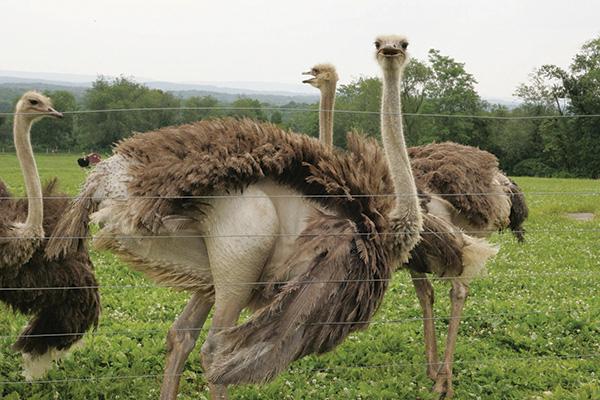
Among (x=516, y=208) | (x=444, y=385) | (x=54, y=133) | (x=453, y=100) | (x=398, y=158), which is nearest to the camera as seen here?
(x=398, y=158)

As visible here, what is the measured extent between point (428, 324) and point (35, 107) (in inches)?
116

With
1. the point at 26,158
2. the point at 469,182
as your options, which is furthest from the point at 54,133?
the point at 469,182

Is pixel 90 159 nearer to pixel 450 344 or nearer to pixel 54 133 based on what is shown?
pixel 54 133

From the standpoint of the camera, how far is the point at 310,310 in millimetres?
3166

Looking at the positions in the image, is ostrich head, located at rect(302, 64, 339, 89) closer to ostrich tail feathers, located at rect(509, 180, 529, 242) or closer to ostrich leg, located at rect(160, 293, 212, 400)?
ostrich tail feathers, located at rect(509, 180, 529, 242)

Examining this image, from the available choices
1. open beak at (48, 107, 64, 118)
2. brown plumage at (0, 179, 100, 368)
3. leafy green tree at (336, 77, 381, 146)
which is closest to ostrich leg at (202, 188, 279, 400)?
brown plumage at (0, 179, 100, 368)

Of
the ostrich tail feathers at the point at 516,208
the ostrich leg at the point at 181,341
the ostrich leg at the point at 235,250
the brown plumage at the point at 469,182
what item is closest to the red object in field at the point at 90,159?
the ostrich leg at the point at 181,341

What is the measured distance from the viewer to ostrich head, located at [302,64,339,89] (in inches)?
206

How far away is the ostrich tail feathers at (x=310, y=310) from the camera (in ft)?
10.4

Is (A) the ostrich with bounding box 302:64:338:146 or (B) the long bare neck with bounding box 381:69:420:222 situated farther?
(A) the ostrich with bounding box 302:64:338:146

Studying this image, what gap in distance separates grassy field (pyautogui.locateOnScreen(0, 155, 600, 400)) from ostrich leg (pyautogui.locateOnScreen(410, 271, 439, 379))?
0.38 ft

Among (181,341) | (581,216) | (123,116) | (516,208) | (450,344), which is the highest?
(123,116)

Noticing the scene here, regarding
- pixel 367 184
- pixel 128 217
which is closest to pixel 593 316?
pixel 367 184

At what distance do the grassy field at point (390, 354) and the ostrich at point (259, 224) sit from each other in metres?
0.86
